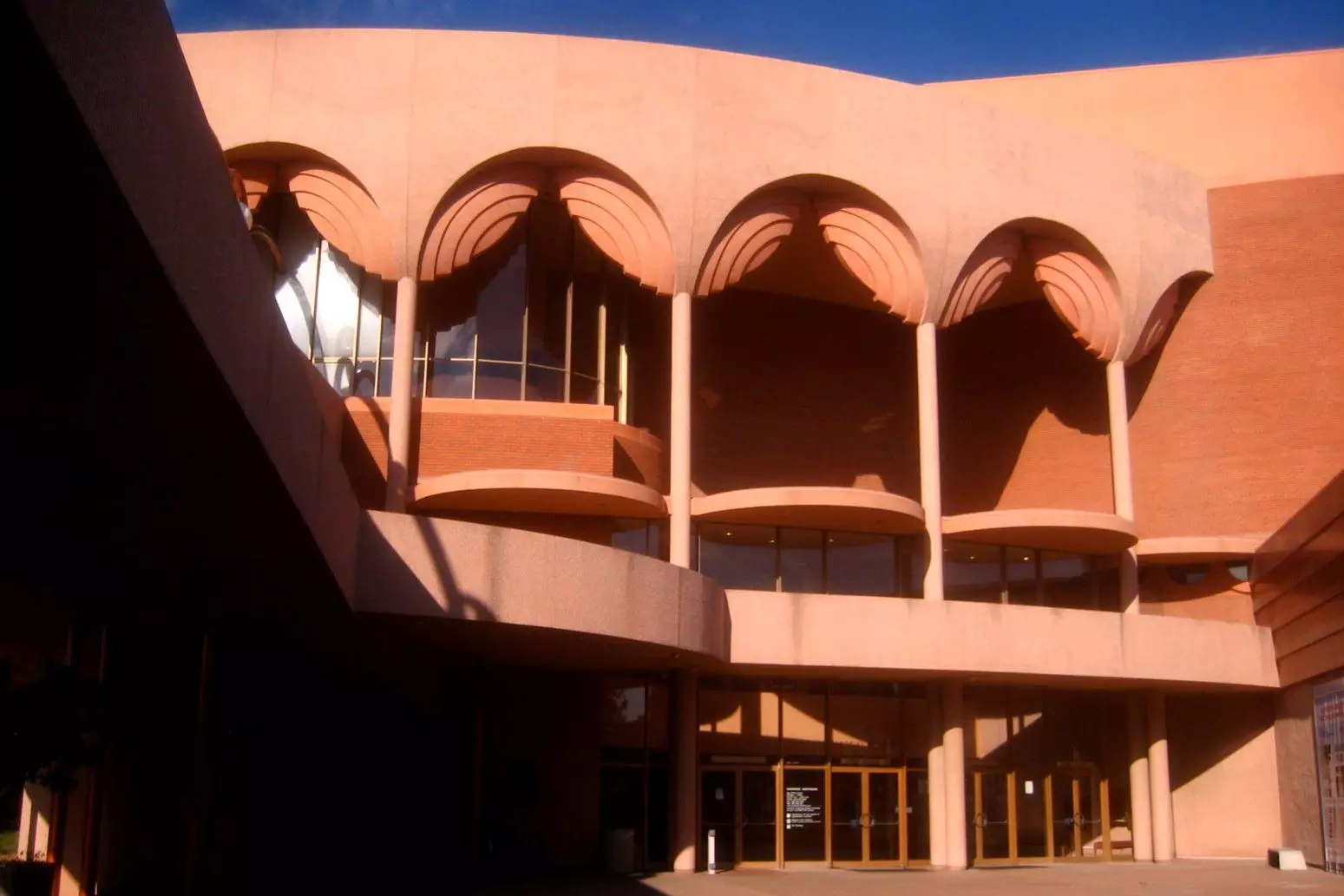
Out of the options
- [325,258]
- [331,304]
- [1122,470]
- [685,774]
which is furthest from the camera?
[1122,470]

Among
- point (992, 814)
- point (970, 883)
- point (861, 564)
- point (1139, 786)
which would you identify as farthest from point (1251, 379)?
point (970, 883)

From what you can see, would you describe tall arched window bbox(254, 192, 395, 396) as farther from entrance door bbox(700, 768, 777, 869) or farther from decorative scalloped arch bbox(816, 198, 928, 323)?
entrance door bbox(700, 768, 777, 869)

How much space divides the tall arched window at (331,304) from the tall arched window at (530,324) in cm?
93

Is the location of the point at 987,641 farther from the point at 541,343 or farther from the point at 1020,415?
the point at 541,343

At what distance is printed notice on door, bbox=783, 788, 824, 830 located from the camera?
→ 29031mm

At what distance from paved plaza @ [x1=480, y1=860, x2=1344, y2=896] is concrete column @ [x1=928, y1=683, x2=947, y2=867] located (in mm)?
858

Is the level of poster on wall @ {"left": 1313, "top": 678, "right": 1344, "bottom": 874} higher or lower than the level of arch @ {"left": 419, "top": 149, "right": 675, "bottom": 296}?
lower

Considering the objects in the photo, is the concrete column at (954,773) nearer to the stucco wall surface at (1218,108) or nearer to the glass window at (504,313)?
the glass window at (504,313)

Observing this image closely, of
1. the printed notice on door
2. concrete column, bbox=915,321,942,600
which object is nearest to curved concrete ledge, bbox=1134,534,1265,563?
concrete column, bbox=915,321,942,600

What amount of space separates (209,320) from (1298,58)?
33.9 metres

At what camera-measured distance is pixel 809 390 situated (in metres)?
34.4

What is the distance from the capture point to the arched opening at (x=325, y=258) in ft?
94.0

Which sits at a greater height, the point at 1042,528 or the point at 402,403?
the point at 402,403

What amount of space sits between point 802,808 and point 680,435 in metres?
7.89
